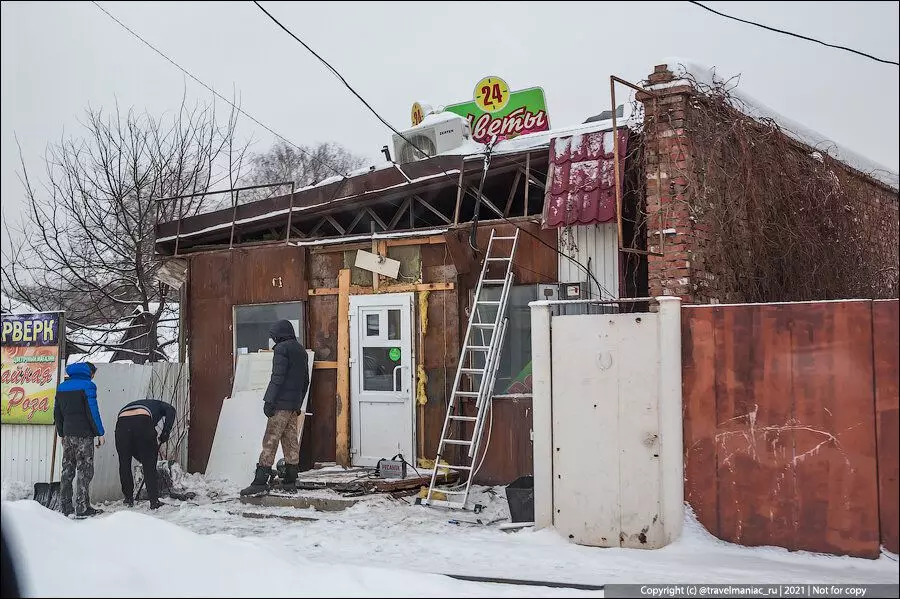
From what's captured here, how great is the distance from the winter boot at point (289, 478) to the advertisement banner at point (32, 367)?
3294 mm

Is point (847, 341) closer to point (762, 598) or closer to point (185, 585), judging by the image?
point (762, 598)

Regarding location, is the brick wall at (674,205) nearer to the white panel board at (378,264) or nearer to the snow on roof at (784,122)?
the snow on roof at (784,122)

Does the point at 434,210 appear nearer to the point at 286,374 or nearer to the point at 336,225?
the point at 336,225

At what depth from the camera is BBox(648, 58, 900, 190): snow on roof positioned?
8.92 m

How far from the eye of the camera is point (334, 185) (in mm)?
11594

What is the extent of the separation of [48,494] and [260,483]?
2.61 meters

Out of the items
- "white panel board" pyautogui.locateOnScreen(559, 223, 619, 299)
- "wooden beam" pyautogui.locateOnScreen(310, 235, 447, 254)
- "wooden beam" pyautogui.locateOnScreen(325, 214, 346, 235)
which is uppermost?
"wooden beam" pyautogui.locateOnScreen(325, 214, 346, 235)

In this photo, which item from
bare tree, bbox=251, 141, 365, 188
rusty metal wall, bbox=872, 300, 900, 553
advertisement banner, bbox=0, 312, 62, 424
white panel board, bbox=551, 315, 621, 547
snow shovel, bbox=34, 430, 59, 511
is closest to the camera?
rusty metal wall, bbox=872, 300, 900, 553

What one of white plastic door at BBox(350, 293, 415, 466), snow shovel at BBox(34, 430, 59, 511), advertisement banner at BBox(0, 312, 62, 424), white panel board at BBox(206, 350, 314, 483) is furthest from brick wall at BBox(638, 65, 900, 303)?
advertisement banner at BBox(0, 312, 62, 424)

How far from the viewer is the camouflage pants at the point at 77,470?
9664 millimetres

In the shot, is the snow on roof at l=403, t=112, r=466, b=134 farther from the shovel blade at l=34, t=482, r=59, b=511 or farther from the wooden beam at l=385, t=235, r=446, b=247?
the shovel blade at l=34, t=482, r=59, b=511

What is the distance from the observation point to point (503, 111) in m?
14.2

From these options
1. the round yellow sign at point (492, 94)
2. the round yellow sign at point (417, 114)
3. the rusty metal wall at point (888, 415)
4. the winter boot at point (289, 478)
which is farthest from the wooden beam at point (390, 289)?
the rusty metal wall at point (888, 415)

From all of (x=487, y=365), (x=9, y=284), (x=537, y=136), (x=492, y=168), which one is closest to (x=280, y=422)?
(x=487, y=365)
